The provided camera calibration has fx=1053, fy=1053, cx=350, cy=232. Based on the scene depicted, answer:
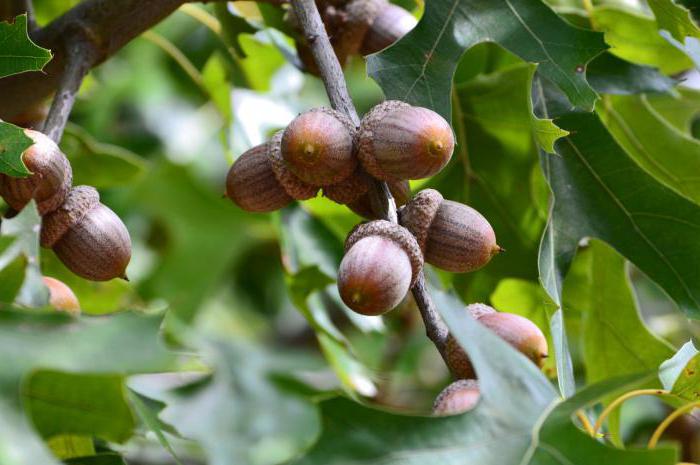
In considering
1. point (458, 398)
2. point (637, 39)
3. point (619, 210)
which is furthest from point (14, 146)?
point (637, 39)

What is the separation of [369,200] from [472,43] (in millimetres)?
290

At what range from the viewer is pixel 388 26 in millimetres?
1447

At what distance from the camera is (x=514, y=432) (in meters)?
0.93

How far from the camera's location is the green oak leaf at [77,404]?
0.92 meters

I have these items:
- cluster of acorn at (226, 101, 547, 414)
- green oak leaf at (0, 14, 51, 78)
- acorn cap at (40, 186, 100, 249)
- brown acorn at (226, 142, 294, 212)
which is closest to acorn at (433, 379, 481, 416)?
cluster of acorn at (226, 101, 547, 414)

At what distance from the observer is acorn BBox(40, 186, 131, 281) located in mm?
1131

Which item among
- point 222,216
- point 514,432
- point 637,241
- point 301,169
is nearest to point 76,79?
point 301,169

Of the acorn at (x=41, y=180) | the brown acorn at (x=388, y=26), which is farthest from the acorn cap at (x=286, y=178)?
the brown acorn at (x=388, y=26)

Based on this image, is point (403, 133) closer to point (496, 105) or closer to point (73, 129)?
point (496, 105)

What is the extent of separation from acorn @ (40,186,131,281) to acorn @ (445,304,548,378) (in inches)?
15.2

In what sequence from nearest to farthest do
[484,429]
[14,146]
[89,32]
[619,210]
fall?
[484,429] → [14,146] → [89,32] → [619,210]

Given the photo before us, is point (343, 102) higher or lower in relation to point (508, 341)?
higher

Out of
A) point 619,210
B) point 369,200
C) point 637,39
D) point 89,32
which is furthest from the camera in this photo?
point 637,39

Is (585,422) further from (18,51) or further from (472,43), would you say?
(18,51)
